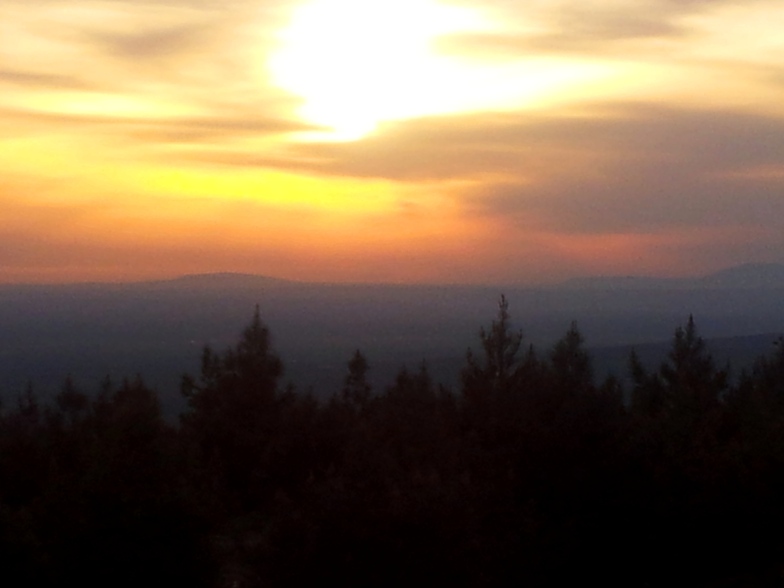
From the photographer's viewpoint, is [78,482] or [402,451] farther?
[402,451]

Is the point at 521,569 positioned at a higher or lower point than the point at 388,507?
lower

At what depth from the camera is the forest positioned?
1712 centimetres

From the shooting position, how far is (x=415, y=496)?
17.3 meters

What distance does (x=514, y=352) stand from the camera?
48.2m

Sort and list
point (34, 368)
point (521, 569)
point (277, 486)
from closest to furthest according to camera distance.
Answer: point (521, 569) < point (277, 486) < point (34, 368)

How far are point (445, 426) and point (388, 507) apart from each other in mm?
6297

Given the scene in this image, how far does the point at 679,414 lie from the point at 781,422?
3231 mm

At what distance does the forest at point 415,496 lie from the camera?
17125mm

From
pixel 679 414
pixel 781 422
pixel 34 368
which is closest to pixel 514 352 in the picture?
pixel 679 414

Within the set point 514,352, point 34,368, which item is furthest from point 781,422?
point 34,368

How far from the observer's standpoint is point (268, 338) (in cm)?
3547

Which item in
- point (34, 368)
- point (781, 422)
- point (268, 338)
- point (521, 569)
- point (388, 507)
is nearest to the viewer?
point (388, 507)

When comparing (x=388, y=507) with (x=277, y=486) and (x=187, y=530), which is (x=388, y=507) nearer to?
(x=187, y=530)

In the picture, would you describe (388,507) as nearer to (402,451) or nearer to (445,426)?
(402,451)
